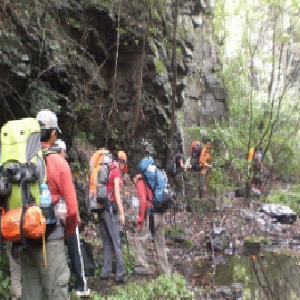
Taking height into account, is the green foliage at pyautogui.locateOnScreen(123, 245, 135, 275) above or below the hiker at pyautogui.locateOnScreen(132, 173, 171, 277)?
below

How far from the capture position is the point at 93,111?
1046 cm

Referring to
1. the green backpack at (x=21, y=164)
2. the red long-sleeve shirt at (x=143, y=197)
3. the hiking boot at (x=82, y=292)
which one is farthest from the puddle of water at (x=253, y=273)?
the green backpack at (x=21, y=164)

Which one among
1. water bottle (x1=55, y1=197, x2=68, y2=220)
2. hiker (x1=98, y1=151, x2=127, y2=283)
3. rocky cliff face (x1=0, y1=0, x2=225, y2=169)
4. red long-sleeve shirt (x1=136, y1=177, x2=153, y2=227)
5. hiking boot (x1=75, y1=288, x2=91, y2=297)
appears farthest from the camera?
rocky cliff face (x1=0, y1=0, x2=225, y2=169)

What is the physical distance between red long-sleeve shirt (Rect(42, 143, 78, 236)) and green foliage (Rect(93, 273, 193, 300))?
7.24ft

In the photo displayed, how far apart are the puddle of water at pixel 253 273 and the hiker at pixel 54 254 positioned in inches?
169

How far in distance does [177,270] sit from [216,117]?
45.6 ft

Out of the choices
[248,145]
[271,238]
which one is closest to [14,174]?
[271,238]

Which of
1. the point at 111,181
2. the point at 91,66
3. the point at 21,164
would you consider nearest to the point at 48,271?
the point at 21,164

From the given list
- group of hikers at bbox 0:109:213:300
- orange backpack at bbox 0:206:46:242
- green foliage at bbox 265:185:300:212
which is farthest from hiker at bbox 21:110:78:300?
green foliage at bbox 265:185:300:212

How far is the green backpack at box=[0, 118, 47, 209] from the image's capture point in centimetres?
328

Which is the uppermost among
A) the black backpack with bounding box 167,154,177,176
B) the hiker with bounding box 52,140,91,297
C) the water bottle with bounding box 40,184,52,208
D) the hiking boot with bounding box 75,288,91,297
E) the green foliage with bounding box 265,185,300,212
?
the water bottle with bounding box 40,184,52,208

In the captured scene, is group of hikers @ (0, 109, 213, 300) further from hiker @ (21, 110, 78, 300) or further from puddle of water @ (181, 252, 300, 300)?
puddle of water @ (181, 252, 300, 300)

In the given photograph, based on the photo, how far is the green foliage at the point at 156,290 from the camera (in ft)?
18.3

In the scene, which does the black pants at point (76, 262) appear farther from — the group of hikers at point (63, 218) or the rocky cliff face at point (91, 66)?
the rocky cliff face at point (91, 66)
